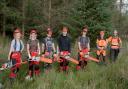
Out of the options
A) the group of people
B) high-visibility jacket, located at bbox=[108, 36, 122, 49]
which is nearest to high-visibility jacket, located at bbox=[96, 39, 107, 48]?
the group of people

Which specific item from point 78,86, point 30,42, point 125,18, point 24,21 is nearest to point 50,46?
point 30,42

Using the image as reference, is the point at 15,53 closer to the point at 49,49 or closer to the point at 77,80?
the point at 77,80

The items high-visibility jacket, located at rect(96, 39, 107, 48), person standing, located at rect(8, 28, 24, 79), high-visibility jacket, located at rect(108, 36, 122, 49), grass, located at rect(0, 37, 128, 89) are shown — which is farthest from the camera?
high-visibility jacket, located at rect(108, 36, 122, 49)

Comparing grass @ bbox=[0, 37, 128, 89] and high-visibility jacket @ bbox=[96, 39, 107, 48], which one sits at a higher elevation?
high-visibility jacket @ bbox=[96, 39, 107, 48]

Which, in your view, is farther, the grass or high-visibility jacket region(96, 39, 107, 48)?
high-visibility jacket region(96, 39, 107, 48)

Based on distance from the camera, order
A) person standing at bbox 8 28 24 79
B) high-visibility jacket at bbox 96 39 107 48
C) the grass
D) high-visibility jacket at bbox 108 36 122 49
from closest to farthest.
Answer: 1. the grass
2. person standing at bbox 8 28 24 79
3. high-visibility jacket at bbox 96 39 107 48
4. high-visibility jacket at bbox 108 36 122 49

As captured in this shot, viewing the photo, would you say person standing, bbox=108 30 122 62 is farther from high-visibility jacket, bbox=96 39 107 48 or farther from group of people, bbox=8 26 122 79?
high-visibility jacket, bbox=96 39 107 48

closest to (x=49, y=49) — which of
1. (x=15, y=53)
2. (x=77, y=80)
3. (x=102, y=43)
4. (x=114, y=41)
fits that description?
(x=15, y=53)

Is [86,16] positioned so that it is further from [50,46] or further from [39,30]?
[50,46]

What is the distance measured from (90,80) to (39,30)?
1094 centimetres

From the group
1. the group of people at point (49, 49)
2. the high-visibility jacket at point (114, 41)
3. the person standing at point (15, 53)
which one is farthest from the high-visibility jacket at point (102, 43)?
the person standing at point (15, 53)

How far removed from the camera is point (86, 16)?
17547 mm

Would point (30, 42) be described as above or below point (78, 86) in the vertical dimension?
above

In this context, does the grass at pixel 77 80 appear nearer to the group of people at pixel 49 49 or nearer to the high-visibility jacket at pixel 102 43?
the group of people at pixel 49 49
